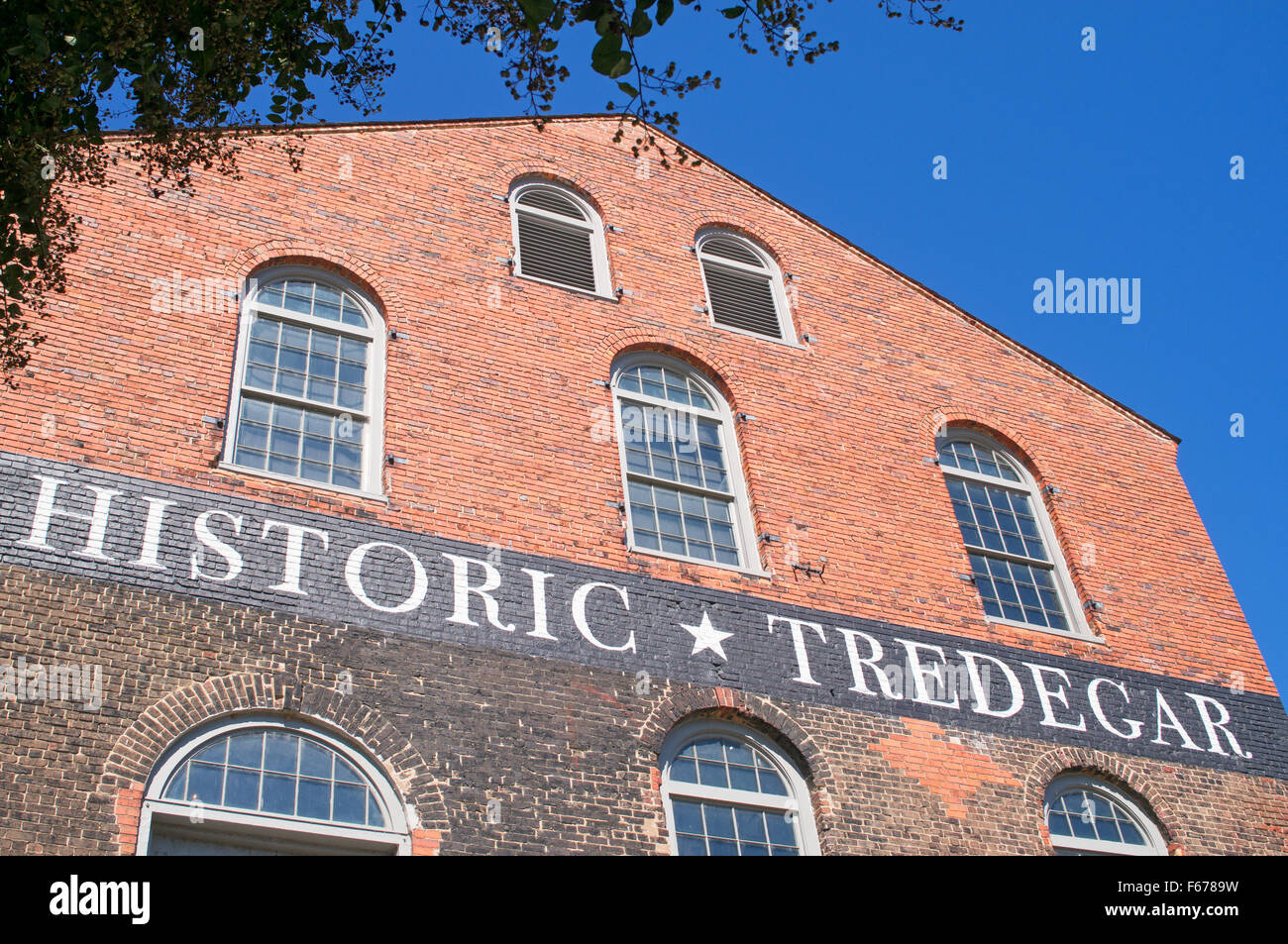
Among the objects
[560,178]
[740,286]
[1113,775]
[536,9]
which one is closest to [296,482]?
[536,9]

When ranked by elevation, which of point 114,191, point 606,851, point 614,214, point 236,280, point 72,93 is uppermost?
point 614,214

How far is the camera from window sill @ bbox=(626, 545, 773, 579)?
40.3 ft

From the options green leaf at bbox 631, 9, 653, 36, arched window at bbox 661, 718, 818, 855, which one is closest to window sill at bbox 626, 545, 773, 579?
arched window at bbox 661, 718, 818, 855

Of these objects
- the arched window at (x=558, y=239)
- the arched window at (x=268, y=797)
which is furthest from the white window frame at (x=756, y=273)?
the arched window at (x=268, y=797)

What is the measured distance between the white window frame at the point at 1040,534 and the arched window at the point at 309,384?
638cm

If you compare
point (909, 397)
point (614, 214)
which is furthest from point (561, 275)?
point (909, 397)

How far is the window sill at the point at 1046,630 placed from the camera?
44.5 ft

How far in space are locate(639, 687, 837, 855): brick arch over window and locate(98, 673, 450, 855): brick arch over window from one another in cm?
194

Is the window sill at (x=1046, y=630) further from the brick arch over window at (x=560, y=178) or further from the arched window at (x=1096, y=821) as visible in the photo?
the brick arch over window at (x=560, y=178)

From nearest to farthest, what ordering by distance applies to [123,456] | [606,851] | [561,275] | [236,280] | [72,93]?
[72,93]
[606,851]
[123,456]
[236,280]
[561,275]

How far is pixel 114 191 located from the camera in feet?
41.6

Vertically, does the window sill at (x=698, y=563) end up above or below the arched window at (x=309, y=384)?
below

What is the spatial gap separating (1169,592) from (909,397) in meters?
3.67
